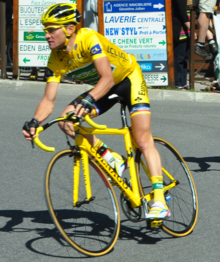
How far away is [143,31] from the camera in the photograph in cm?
1103

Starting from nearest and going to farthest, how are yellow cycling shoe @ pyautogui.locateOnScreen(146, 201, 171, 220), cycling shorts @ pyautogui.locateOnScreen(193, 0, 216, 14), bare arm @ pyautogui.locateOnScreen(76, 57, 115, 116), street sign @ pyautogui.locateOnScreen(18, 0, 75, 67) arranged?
bare arm @ pyautogui.locateOnScreen(76, 57, 115, 116) → yellow cycling shoe @ pyautogui.locateOnScreen(146, 201, 171, 220) → cycling shorts @ pyautogui.locateOnScreen(193, 0, 216, 14) → street sign @ pyautogui.locateOnScreen(18, 0, 75, 67)

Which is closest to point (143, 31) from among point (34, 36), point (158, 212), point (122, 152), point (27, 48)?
point (34, 36)

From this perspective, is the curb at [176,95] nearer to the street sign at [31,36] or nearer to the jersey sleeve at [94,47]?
the street sign at [31,36]

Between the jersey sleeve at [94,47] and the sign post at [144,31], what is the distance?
7224 mm

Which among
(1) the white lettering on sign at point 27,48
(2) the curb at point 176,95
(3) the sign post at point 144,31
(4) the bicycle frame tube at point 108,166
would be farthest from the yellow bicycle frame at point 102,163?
(1) the white lettering on sign at point 27,48

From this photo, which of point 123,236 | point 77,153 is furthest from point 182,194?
point 77,153

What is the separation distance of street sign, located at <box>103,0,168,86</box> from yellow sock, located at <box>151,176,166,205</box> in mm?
7172

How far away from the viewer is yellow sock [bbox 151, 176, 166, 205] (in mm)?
4152

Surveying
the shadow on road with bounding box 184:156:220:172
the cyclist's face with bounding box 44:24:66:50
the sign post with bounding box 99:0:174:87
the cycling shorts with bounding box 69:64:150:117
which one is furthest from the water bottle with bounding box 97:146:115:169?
the sign post with bounding box 99:0:174:87

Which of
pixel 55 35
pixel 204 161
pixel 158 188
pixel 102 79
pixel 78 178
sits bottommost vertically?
pixel 204 161

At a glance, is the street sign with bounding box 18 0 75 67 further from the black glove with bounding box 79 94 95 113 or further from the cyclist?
the black glove with bounding box 79 94 95 113

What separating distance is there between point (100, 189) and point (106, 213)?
0.30 metres

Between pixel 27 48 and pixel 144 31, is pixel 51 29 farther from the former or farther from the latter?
pixel 27 48

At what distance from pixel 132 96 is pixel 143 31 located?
7054 mm
